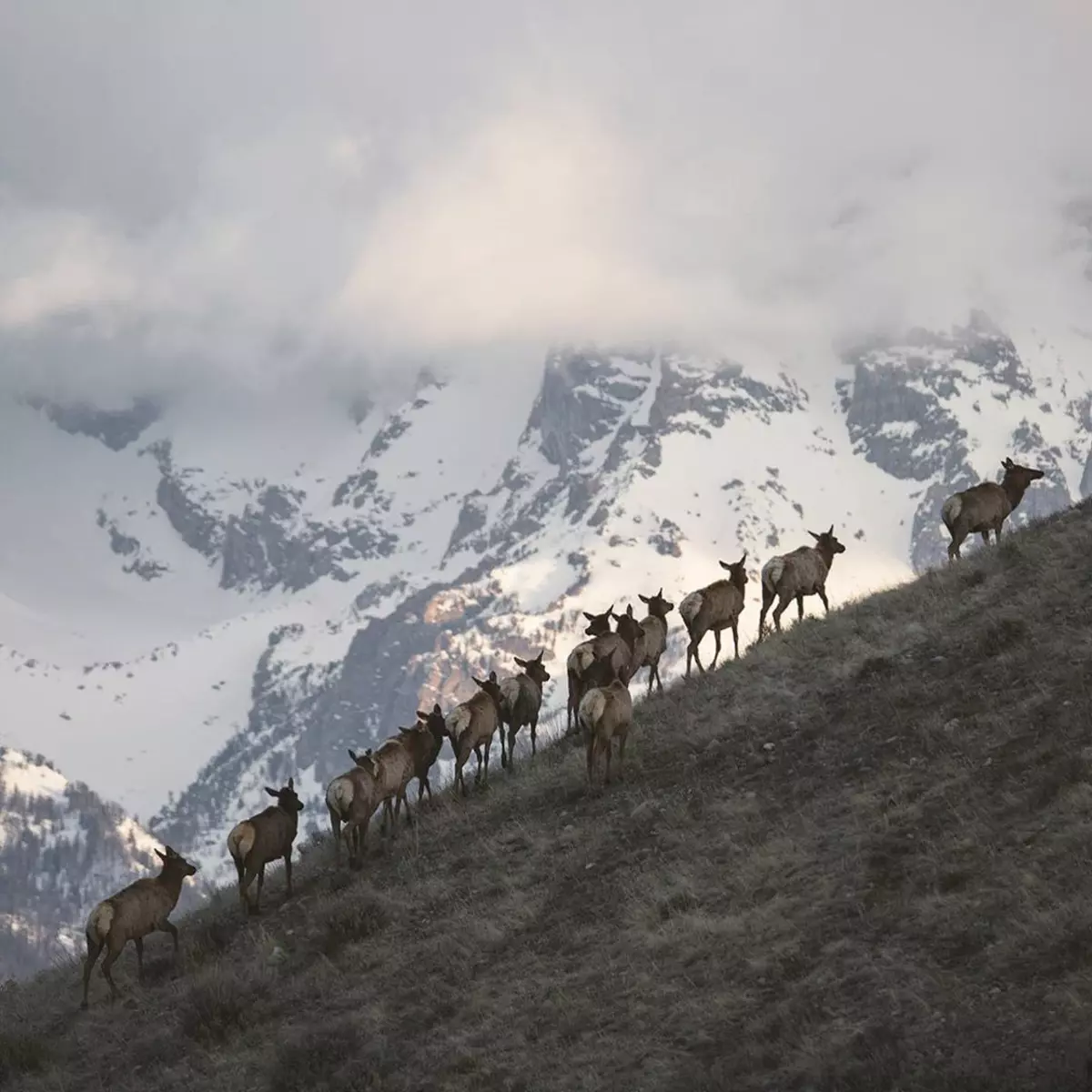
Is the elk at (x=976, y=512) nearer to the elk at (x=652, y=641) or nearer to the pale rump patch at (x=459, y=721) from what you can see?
the elk at (x=652, y=641)

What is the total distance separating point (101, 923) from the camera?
19.0m

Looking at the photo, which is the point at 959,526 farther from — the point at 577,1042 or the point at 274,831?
the point at 577,1042

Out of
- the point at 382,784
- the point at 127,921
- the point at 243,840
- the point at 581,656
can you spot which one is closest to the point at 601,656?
the point at 581,656

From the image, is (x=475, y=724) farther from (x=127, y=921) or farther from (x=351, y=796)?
(x=127, y=921)

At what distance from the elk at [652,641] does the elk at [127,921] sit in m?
8.78

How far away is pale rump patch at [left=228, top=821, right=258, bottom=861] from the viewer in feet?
67.1

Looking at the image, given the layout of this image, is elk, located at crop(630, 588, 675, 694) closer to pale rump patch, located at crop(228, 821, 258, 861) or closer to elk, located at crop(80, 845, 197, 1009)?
pale rump patch, located at crop(228, 821, 258, 861)

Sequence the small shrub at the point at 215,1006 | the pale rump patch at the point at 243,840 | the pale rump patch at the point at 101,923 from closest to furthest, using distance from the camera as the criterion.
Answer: the small shrub at the point at 215,1006 → the pale rump patch at the point at 101,923 → the pale rump patch at the point at 243,840

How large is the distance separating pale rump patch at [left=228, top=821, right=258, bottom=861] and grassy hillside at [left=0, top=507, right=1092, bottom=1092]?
941 mm

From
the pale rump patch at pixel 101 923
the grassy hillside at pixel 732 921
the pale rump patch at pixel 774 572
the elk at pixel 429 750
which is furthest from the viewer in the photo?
the pale rump patch at pixel 774 572

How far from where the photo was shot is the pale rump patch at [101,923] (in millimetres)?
19000

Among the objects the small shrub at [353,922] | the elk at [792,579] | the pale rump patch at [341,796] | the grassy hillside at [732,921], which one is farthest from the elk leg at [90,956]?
the elk at [792,579]

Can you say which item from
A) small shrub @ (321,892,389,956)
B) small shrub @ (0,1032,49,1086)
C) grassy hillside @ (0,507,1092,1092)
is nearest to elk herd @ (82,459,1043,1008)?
grassy hillside @ (0,507,1092,1092)

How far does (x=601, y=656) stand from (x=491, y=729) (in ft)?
6.94
